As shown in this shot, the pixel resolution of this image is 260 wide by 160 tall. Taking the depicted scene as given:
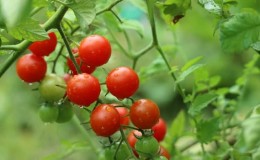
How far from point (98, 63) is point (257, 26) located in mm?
217

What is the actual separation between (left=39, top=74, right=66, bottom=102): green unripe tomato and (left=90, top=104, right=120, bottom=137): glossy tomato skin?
0.09m

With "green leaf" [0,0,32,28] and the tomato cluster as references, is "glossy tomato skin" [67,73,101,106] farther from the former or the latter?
"green leaf" [0,0,32,28]

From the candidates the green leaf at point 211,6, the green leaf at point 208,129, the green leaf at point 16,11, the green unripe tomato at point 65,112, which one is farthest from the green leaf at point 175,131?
the green leaf at point 16,11

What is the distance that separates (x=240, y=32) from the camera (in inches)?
25.5

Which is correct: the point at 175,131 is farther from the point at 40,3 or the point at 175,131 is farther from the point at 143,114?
the point at 40,3

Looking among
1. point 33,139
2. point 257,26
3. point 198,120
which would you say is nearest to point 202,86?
point 198,120

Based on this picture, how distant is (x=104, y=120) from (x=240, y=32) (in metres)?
0.20

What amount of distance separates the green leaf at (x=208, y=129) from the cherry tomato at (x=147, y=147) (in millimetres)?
158

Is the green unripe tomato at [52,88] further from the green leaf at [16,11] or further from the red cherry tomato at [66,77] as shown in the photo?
the green leaf at [16,11]

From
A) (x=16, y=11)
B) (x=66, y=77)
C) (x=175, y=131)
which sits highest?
(x=16, y=11)

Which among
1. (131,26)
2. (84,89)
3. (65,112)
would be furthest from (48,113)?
(131,26)

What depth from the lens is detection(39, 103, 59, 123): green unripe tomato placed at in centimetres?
80

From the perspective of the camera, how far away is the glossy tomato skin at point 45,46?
779 mm

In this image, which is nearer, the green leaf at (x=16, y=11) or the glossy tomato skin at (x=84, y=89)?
the green leaf at (x=16, y=11)
